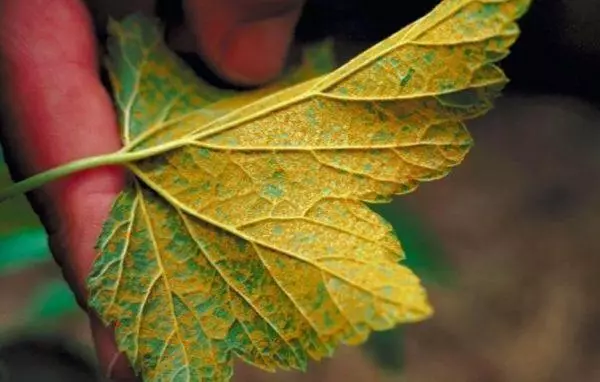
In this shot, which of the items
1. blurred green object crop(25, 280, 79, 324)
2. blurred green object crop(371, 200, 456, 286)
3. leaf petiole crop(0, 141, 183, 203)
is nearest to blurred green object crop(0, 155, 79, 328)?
blurred green object crop(25, 280, 79, 324)

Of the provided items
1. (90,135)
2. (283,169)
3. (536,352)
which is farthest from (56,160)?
(536,352)

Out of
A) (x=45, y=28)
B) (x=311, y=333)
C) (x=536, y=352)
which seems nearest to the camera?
(x=311, y=333)

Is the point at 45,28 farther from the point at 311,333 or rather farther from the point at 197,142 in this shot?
the point at 311,333

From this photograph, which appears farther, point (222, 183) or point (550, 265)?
point (550, 265)

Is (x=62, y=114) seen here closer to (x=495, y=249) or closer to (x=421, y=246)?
(x=421, y=246)

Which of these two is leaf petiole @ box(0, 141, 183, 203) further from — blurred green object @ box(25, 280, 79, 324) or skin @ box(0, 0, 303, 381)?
blurred green object @ box(25, 280, 79, 324)

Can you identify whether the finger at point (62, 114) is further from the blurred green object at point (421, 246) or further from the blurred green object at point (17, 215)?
the blurred green object at point (421, 246)

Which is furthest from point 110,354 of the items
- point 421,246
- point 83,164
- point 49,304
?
point 421,246
